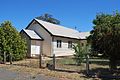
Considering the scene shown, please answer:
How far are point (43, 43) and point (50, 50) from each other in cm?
143

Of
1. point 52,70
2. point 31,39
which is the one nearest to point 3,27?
point 31,39

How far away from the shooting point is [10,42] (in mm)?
28031

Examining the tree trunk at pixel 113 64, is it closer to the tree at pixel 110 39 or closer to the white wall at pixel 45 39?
the tree at pixel 110 39

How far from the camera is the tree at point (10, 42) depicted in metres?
27.4

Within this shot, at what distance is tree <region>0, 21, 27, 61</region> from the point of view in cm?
2736

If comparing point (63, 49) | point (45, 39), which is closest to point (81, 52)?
point (45, 39)

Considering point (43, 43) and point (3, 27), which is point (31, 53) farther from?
point (3, 27)

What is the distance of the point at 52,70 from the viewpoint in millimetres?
18453

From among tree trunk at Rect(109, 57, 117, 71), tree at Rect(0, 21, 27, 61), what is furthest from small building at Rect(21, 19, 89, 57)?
tree trunk at Rect(109, 57, 117, 71)

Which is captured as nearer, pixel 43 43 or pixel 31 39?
pixel 31 39

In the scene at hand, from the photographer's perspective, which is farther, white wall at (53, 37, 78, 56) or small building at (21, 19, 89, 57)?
white wall at (53, 37, 78, 56)

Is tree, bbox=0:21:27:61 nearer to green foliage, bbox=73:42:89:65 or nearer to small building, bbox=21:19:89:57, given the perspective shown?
small building, bbox=21:19:89:57

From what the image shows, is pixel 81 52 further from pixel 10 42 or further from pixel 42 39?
pixel 42 39

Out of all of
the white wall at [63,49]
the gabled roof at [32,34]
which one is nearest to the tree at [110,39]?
the gabled roof at [32,34]
